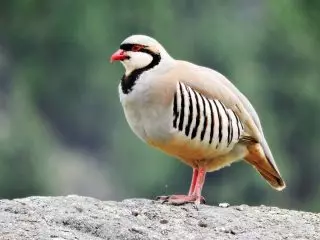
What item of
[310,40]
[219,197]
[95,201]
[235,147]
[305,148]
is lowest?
[95,201]

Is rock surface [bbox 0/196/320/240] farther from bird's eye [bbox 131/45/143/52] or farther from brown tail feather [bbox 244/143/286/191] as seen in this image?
bird's eye [bbox 131/45/143/52]

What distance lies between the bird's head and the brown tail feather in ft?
1.98

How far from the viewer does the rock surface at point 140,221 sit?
13.6ft

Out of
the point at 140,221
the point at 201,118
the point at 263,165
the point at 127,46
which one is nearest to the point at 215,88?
the point at 201,118

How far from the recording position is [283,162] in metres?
12.6

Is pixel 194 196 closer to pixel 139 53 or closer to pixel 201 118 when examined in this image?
pixel 201 118

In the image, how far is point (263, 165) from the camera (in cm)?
529

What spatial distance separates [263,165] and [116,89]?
8.11 meters

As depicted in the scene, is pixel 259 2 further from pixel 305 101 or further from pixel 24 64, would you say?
pixel 24 64

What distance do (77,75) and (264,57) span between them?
236 centimetres

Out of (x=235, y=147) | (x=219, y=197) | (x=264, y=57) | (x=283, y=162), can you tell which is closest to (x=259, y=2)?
(x=264, y=57)

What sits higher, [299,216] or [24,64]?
[24,64]

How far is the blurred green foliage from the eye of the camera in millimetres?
11844

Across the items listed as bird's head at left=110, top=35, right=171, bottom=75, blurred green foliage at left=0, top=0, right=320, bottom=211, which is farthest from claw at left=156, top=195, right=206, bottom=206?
blurred green foliage at left=0, top=0, right=320, bottom=211
